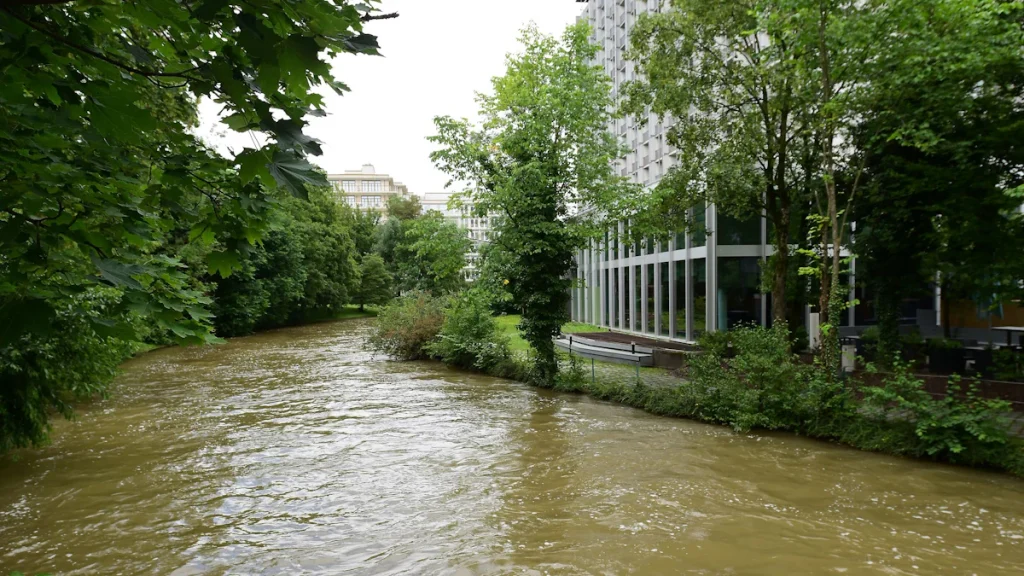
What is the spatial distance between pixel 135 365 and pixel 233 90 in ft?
77.5


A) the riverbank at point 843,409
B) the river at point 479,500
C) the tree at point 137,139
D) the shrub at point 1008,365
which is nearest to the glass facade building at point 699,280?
the riverbank at point 843,409

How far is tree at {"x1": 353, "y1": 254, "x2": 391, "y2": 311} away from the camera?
61469mm

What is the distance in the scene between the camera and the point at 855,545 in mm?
6836

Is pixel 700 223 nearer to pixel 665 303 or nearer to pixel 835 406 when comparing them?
pixel 665 303

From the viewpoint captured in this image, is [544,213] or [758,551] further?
[544,213]

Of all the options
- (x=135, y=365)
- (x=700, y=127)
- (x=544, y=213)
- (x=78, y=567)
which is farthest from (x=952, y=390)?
(x=135, y=365)

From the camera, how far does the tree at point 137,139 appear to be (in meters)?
2.04

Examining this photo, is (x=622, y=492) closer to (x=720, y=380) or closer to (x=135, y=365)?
(x=720, y=380)

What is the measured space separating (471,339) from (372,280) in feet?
140

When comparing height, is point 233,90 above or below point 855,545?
above

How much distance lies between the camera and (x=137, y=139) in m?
2.20

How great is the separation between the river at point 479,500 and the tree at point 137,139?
4379mm

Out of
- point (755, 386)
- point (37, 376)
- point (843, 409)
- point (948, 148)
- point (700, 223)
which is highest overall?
point (948, 148)

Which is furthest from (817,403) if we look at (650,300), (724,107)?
(650,300)
